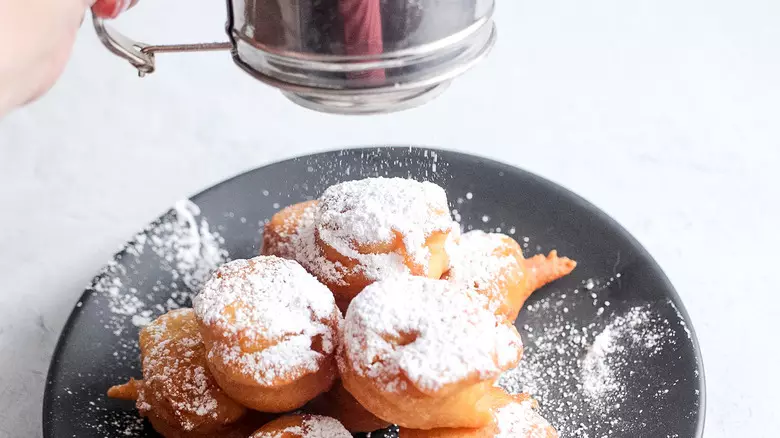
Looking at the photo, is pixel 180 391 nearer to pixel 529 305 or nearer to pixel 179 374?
pixel 179 374

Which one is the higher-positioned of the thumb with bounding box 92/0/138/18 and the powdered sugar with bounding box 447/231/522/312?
the thumb with bounding box 92/0/138/18

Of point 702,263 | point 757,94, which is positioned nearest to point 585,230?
Result: point 702,263

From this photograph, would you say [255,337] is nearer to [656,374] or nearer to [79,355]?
[79,355]

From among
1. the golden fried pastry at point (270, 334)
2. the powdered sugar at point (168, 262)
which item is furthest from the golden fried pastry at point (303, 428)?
the powdered sugar at point (168, 262)

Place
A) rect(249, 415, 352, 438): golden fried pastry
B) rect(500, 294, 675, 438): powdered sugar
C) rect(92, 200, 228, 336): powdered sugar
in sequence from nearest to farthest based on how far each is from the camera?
rect(249, 415, 352, 438): golden fried pastry < rect(500, 294, 675, 438): powdered sugar < rect(92, 200, 228, 336): powdered sugar

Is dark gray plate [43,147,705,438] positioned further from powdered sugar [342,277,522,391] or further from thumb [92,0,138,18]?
thumb [92,0,138,18]

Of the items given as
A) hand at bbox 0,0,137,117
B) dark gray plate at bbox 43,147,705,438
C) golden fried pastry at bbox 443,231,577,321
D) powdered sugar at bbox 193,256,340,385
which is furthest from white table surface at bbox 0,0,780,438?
Result: hand at bbox 0,0,137,117
